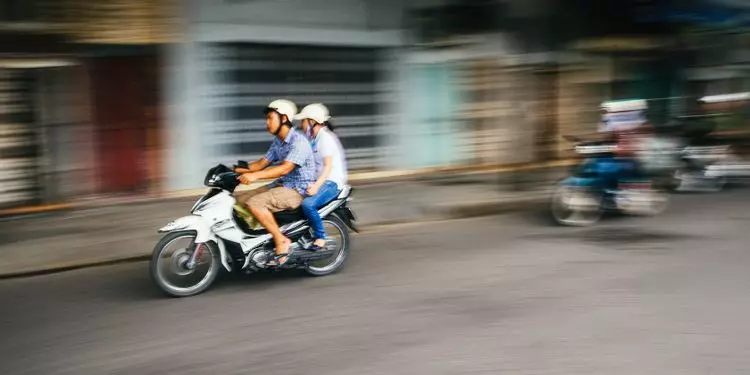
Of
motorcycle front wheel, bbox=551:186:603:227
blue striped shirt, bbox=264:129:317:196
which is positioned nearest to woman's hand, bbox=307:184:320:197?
blue striped shirt, bbox=264:129:317:196

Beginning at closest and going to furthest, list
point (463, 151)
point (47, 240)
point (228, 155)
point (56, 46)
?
point (47, 240) → point (56, 46) → point (228, 155) → point (463, 151)

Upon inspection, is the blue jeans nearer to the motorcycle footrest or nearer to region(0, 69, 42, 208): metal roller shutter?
the motorcycle footrest

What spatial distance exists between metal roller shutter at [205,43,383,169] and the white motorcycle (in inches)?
192

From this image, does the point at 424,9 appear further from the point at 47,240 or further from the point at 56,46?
the point at 47,240

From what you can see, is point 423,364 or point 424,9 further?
point 424,9

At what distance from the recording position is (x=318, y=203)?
22.5 feet

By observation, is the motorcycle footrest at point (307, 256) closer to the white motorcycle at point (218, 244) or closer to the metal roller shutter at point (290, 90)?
the white motorcycle at point (218, 244)

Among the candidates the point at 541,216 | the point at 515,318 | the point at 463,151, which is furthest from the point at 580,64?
the point at 515,318

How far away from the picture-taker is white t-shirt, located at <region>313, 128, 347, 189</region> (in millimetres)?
6895

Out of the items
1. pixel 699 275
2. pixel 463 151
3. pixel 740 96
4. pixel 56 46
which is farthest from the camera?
pixel 463 151

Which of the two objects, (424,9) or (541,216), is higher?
(424,9)

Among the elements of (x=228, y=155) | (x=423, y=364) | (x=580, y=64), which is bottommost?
(x=423, y=364)

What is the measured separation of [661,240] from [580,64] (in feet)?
24.2

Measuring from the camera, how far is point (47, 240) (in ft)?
27.5
